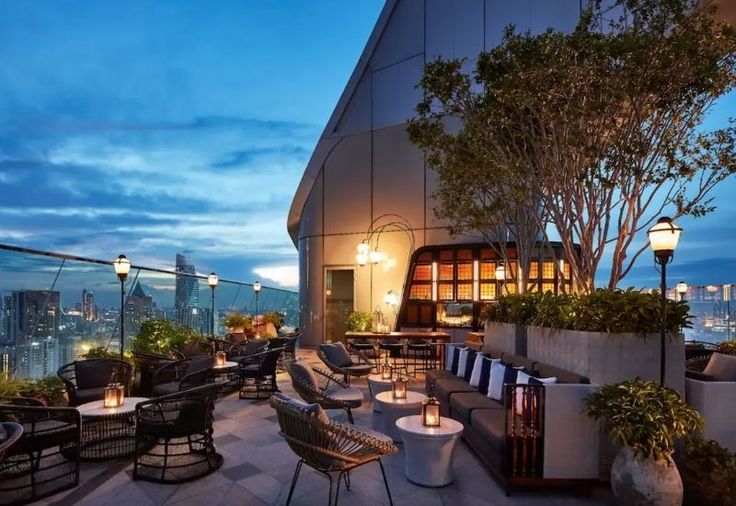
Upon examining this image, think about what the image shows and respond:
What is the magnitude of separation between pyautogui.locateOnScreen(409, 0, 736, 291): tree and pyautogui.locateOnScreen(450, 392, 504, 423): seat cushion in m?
2.08

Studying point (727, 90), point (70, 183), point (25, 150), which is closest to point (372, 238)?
point (727, 90)

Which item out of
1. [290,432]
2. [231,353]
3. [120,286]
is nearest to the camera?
[290,432]

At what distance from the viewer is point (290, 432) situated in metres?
3.28

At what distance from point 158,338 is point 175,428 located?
4.12 metres

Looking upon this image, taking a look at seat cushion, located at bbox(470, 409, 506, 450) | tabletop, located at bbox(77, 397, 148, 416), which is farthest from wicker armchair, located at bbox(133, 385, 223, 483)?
seat cushion, located at bbox(470, 409, 506, 450)

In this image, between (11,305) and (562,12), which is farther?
(562,12)

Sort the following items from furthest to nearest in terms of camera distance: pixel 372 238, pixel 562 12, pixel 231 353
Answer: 1. pixel 372 238
2. pixel 562 12
3. pixel 231 353

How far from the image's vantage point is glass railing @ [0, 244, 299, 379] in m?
5.38

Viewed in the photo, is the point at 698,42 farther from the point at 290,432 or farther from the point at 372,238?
the point at 372,238

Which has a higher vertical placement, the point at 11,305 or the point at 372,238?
the point at 372,238

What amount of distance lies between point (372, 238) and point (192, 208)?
146ft

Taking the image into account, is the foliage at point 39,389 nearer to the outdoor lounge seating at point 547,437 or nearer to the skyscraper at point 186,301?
the skyscraper at point 186,301

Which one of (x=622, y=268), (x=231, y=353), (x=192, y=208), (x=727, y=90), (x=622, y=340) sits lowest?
(x=231, y=353)

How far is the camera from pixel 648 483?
3.00 meters
